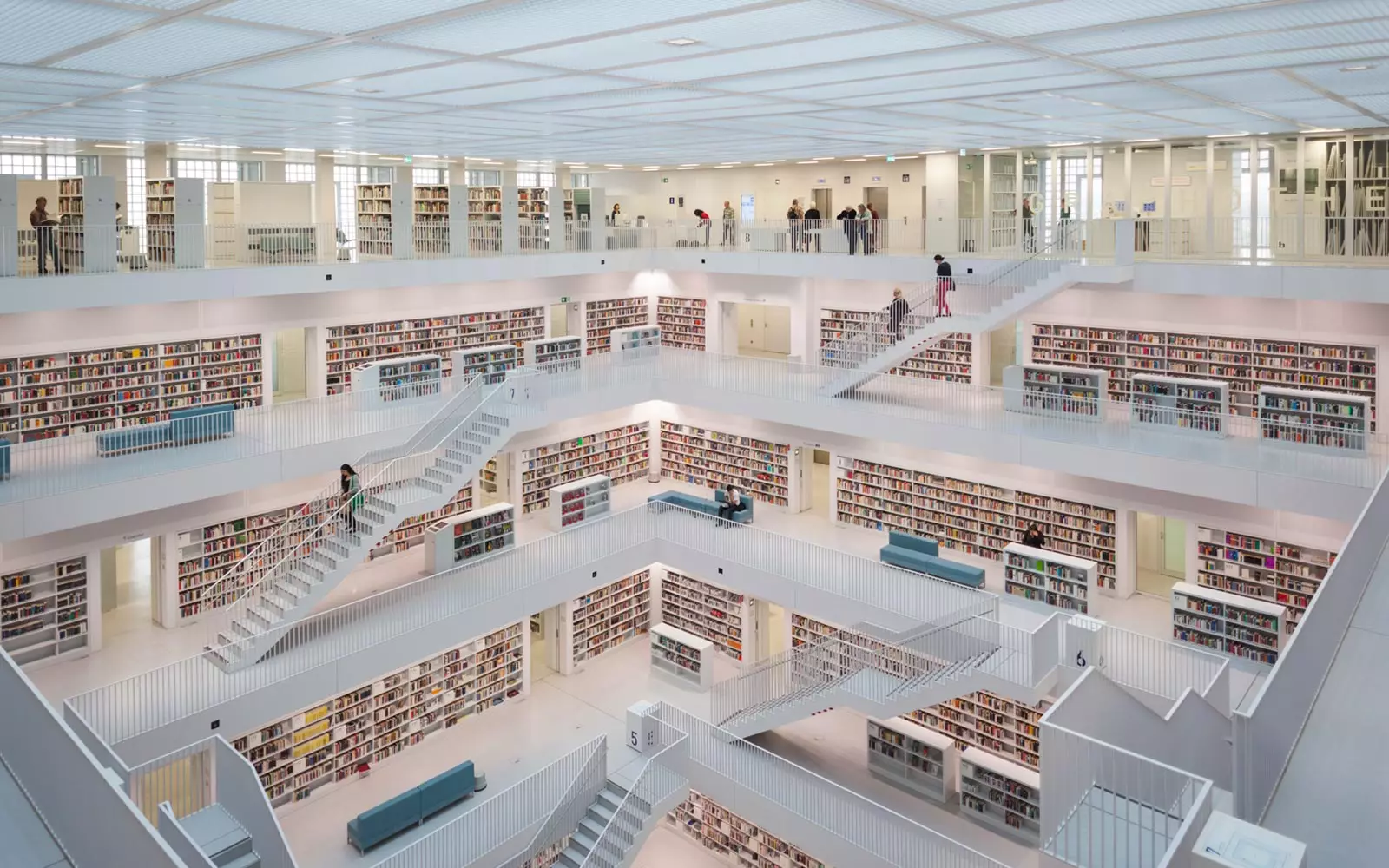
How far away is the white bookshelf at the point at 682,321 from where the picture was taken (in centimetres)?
2402

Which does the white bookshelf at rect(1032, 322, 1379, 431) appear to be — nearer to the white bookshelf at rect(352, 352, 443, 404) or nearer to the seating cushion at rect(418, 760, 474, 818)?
the white bookshelf at rect(352, 352, 443, 404)

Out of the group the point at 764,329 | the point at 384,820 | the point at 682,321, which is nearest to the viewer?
the point at 384,820

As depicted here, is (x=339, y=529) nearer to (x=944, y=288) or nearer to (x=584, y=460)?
(x=584, y=460)

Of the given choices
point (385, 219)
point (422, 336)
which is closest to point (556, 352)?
point (422, 336)

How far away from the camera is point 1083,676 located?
23.2 ft

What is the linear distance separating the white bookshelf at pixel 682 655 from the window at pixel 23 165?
46.2ft

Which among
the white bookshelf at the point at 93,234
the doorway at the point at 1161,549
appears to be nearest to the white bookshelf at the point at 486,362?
the white bookshelf at the point at 93,234

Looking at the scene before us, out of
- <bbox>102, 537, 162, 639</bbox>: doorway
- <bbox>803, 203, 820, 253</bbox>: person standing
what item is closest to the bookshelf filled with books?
<bbox>102, 537, 162, 639</bbox>: doorway

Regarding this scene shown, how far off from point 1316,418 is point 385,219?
15.7 m

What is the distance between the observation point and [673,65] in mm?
7652

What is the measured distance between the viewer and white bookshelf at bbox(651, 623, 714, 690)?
1844 cm

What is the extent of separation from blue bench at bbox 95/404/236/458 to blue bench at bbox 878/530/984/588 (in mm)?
10439

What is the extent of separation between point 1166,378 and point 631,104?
9.98 m

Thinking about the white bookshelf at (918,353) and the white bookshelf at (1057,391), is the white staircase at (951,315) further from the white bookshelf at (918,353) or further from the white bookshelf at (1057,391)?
the white bookshelf at (1057,391)
